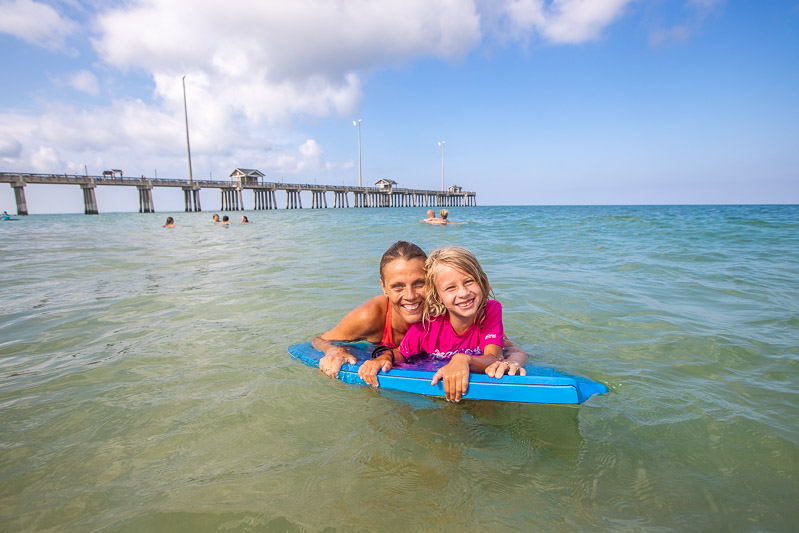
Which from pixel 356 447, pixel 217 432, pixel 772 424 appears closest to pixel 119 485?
pixel 217 432

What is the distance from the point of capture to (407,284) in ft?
10.8

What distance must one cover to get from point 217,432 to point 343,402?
0.87 m

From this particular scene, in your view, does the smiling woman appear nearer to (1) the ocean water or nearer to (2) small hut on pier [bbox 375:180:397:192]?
(1) the ocean water

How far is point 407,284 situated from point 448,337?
0.57 metres

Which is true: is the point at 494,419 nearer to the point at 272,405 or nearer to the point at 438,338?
the point at 438,338

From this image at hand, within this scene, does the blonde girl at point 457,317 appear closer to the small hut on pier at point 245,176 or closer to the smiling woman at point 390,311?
the smiling woman at point 390,311

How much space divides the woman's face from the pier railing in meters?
55.4

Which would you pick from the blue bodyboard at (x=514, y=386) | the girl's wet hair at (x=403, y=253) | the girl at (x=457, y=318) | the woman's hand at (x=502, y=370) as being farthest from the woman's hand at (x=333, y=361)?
the woman's hand at (x=502, y=370)

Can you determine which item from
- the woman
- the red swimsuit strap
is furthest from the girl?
the red swimsuit strap

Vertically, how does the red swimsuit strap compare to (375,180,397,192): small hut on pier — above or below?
below

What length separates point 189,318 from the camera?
517 centimetres

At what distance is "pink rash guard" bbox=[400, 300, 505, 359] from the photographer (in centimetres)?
325

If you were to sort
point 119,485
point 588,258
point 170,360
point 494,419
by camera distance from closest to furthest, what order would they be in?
1. point 119,485
2. point 494,419
3. point 170,360
4. point 588,258

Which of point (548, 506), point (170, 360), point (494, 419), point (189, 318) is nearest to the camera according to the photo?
point (548, 506)
